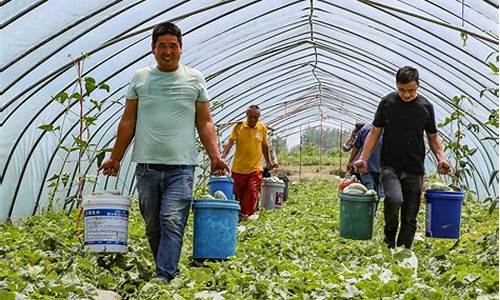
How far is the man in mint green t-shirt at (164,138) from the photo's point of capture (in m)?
5.14

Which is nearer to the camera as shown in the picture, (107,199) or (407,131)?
(107,199)

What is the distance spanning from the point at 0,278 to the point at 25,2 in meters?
3.54

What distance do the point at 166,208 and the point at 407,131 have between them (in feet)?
7.84

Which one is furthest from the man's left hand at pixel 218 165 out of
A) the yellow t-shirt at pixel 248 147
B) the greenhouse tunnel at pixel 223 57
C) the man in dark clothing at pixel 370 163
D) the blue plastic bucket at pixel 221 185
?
the blue plastic bucket at pixel 221 185

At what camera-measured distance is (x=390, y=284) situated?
4.35m

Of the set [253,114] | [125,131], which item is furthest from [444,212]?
[253,114]

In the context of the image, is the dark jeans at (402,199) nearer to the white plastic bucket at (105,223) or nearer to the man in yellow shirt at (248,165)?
the white plastic bucket at (105,223)

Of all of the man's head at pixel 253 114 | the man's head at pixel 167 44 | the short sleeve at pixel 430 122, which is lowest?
the short sleeve at pixel 430 122

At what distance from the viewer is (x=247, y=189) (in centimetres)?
970

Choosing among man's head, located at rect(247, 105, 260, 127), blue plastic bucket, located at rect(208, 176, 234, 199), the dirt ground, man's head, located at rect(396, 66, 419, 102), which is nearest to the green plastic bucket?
man's head, located at rect(396, 66, 419, 102)

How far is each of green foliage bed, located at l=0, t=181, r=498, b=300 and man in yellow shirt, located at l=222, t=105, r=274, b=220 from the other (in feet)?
6.03

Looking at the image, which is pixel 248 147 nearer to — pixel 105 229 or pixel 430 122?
pixel 430 122

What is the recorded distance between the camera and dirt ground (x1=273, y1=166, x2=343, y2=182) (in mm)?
27922

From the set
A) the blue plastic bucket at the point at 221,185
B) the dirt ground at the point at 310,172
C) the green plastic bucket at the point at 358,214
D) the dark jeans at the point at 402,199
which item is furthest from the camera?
the dirt ground at the point at 310,172
